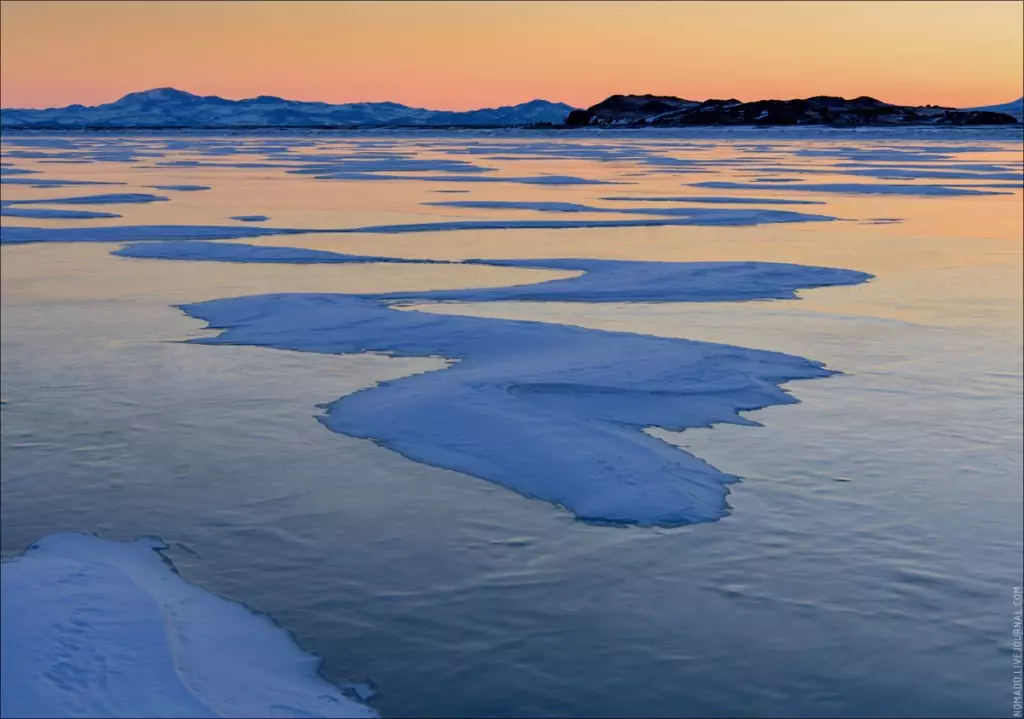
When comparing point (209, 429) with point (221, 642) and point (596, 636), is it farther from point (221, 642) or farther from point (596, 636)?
point (596, 636)

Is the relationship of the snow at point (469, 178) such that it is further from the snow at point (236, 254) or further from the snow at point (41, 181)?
the snow at point (236, 254)

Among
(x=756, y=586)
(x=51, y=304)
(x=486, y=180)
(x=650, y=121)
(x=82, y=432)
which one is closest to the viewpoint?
(x=756, y=586)

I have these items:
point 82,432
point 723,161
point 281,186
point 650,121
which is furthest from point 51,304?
point 650,121

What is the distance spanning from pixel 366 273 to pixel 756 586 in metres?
7.82

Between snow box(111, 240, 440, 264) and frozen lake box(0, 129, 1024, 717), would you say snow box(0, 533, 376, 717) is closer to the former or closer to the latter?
frozen lake box(0, 129, 1024, 717)

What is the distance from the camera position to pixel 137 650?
3414mm

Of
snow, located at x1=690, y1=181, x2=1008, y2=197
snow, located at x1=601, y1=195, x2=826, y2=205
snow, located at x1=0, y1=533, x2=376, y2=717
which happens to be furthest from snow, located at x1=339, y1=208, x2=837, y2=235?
snow, located at x1=0, y1=533, x2=376, y2=717

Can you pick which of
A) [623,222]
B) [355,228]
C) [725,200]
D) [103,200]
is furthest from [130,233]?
[725,200]

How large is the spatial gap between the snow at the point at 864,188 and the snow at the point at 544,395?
13.8 meters

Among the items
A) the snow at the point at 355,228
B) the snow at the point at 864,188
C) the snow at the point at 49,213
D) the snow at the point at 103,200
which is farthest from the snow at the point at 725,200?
the snow at the point at 49,213

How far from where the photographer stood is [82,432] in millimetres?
5785

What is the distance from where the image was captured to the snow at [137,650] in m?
3.15

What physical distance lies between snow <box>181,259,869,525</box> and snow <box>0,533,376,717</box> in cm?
156

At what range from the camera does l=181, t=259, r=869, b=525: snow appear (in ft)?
16.4
